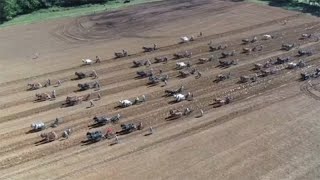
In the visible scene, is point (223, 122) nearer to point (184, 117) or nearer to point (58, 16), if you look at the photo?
point (184, 117)

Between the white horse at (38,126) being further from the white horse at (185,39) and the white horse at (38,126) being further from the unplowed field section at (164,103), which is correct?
the white horse at (185,39)

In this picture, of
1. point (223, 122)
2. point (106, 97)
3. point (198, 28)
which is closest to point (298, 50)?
point (198, 28)

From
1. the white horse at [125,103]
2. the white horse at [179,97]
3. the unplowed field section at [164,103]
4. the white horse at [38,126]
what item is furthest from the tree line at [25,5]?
the white horse at [179,97]

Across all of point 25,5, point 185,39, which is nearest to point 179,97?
point 185,39

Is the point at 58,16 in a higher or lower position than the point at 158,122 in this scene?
higher

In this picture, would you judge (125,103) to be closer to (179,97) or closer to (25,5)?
(179,97)

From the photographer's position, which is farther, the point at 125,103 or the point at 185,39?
the point at 185,39
